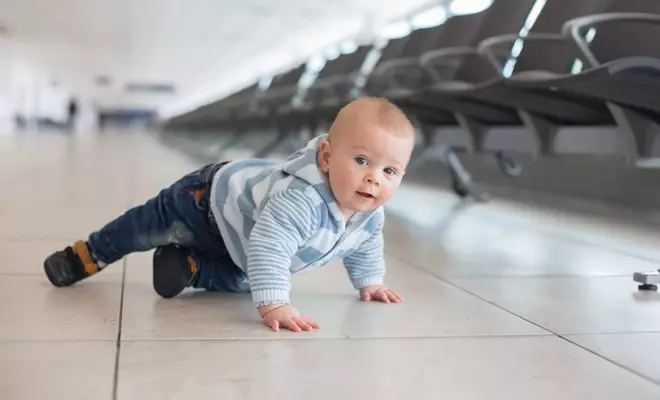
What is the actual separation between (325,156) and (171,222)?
43 cm

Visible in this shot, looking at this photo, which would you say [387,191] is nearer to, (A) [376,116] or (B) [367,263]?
(A) [376,116]

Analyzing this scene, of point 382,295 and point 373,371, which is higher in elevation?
point 382,295

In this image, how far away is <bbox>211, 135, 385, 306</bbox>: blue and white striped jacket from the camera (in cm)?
151

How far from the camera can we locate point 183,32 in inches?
786

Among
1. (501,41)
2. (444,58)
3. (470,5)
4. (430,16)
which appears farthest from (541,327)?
(430,16)

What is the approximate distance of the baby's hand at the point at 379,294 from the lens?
5.85ft

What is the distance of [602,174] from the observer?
16.4 feet

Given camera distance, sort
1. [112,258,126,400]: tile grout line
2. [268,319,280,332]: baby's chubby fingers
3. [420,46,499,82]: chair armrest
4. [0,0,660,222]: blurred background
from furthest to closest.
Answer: [420,46,499,82]: chair armrest < [0,0,660,222]: blurred background < [268,319,280,332]: baby's chubby fingers < [112,258,126,400]: tile grout line

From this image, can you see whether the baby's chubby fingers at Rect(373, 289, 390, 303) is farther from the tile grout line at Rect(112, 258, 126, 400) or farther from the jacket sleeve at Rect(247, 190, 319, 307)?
the tile grout line at Rect(112, 258, 126, 400)

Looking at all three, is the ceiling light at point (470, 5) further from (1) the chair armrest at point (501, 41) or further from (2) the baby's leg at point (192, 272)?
(2) the baby's leg at point (192, 272)

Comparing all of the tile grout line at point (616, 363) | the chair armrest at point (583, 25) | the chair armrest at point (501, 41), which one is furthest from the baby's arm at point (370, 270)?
the chair armrest at point (501, 41)

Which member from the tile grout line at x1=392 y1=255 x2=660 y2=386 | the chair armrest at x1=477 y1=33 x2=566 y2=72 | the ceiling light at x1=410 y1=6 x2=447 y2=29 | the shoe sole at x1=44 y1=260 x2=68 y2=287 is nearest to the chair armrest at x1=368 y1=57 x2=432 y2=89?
the chair armrest at x1=477 y1=33 x2=566 y2=72

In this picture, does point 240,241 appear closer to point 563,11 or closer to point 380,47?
point 563,11

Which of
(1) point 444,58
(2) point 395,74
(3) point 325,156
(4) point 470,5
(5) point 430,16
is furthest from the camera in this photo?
(5) point 430,16
